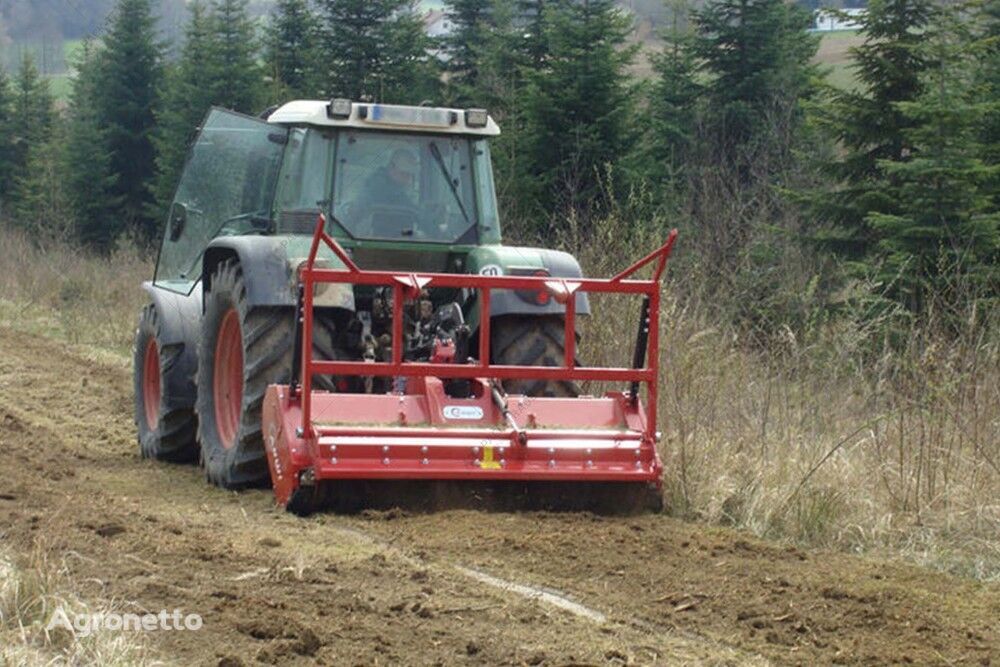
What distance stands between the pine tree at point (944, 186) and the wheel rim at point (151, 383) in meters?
6.25

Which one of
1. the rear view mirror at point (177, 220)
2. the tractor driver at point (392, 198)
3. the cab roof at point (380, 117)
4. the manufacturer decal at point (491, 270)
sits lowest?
the manufacturer decal at point (491, 270)

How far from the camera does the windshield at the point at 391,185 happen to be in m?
9.34

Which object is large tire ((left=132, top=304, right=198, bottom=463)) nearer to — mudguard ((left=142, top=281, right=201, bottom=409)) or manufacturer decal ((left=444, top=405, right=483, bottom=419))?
mudguard ((left=142, top=281, right=201, bottom=409))

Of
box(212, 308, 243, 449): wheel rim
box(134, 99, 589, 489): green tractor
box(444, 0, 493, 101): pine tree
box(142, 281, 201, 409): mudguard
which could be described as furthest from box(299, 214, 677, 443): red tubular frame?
box(444, 0, 493, 101): pine tree

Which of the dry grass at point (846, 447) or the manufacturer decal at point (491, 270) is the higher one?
the manufacturer decal at point (491, 270)

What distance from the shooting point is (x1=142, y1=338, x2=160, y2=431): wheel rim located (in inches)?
425

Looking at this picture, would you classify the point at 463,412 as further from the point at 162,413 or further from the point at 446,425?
the point at 162,413

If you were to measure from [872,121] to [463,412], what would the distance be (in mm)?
9278

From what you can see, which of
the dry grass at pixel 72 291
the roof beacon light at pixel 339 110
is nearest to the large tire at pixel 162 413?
the roof beacon light at pixel 339 110

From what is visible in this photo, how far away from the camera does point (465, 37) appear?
2711 centimetres

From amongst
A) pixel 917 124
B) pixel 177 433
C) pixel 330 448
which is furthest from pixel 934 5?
pixel 330 448

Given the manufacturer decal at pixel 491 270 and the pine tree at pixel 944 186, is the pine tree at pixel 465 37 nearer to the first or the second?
the pine tree at pixel 944 186

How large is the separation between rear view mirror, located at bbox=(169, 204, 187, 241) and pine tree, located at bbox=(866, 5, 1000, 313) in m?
6.07

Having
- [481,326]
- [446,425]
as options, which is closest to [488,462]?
[446,425]
